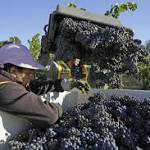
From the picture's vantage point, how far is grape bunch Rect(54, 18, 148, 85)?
3.17 m

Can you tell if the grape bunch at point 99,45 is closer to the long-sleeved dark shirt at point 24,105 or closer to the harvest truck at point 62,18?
the harvest truck at point 62,18

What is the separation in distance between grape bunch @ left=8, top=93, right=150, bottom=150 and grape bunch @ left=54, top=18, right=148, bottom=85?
95cm

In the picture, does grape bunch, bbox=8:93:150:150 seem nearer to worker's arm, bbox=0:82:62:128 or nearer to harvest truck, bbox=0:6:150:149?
worker's arm, bbox=0:82:62:128

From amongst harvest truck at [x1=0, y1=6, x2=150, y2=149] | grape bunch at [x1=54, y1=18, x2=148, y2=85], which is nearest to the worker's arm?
harvest truck at [x1=0, y1=6, x2=150, y2=149]

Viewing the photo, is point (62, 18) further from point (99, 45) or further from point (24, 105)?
point (24, 105)

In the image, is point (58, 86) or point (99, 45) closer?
point (58, 86)

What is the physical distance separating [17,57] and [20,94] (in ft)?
0.83

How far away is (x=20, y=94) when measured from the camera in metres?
2.12

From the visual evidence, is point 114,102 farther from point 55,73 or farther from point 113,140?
point 55,73

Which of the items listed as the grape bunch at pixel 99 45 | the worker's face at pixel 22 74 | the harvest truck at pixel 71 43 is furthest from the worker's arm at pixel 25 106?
the grape bunch at pixel 99 45

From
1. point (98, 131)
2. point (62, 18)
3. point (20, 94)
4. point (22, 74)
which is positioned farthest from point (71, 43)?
point (98, 131)

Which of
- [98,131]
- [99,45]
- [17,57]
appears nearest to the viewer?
[98,131]

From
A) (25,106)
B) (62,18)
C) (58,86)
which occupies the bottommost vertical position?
(25,106)

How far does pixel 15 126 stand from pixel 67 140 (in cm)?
38
